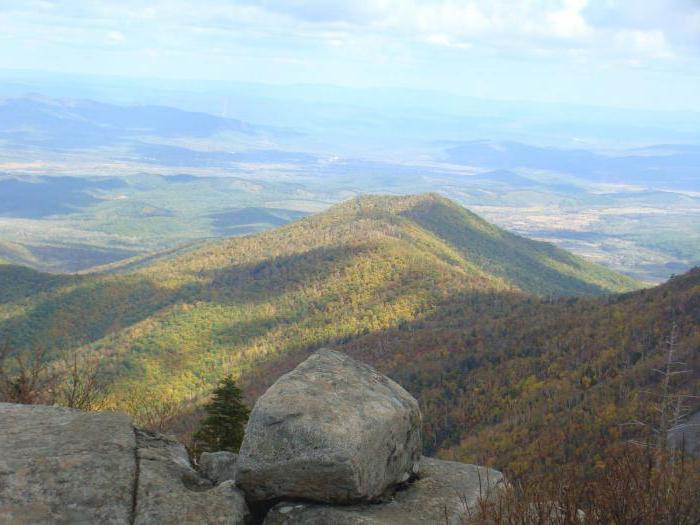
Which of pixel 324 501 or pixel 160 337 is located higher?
pixel 324 501

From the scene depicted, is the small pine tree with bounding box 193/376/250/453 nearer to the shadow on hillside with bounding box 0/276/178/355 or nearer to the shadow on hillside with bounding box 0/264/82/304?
the shadow on hillside with bounding box 0/276/178/355

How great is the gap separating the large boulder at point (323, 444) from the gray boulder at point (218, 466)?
5.83 ft

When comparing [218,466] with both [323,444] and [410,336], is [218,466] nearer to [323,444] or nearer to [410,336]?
[323,444]

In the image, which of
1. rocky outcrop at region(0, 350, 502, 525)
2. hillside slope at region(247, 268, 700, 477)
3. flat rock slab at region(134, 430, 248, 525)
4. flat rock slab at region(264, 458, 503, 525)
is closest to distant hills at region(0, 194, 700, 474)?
hillside slope at region(247, 268, 700, 477)

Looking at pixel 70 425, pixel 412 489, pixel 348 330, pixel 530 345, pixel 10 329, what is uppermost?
pixel 70 425

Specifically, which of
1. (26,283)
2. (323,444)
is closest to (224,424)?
(323,444)

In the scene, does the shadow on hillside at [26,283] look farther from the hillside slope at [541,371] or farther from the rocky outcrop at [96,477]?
the rocky outcrop at [96,477]

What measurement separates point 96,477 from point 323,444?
14.8 feet

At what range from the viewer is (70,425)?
47.8 feet

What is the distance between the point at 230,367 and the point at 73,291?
6658cm

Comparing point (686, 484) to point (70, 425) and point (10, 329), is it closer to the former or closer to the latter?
point (70, 425)

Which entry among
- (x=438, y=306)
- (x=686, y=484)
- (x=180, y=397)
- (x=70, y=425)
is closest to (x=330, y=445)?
Result: (x=70, y=425)

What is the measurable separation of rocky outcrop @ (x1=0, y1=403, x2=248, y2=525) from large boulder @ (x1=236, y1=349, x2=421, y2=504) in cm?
93

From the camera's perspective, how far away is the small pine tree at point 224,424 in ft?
108
